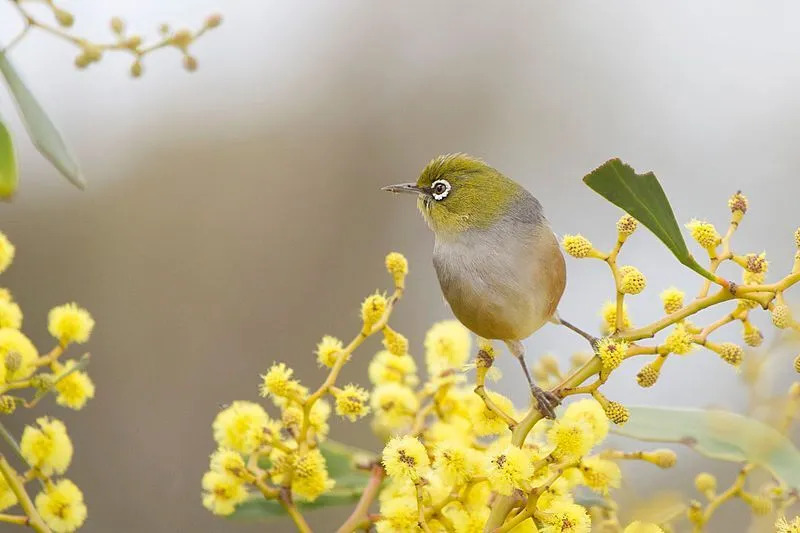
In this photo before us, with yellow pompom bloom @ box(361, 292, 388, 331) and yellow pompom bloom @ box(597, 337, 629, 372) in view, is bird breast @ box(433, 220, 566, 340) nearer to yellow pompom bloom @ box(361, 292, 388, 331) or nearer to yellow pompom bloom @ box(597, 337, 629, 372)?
yellow pompom bloom @ box(361, 292, 388, 331)

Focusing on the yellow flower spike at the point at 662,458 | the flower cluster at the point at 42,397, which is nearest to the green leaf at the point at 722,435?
the yellow flower spike at the point at 662,458

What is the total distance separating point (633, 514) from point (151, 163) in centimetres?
696

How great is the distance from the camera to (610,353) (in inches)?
50.1

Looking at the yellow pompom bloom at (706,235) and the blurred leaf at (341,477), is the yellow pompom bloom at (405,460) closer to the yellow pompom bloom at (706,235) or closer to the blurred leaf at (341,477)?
the blurred leaf at (341,477)

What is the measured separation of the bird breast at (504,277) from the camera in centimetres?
205

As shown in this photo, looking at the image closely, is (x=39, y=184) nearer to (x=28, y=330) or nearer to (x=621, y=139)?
(x=28, y=330)

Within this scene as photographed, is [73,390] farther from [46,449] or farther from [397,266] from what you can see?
[397,266]

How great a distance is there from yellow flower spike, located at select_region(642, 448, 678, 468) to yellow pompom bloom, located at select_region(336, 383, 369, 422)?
45 cm

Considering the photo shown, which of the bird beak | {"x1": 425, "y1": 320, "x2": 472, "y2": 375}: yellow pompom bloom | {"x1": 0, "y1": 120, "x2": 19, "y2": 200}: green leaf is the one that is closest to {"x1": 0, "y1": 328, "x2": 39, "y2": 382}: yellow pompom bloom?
{"x1": 0, "y1": 120, "x2": 19, "y2": 200}: green leaf

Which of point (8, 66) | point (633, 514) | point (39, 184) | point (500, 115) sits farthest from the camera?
point (500, 115)

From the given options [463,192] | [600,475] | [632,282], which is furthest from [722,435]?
[463,192]

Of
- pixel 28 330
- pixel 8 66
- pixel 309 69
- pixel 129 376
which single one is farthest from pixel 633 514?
pixel 309 69

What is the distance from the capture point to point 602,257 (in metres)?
1.44

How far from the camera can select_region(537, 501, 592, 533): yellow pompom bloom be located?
1.25 metres
